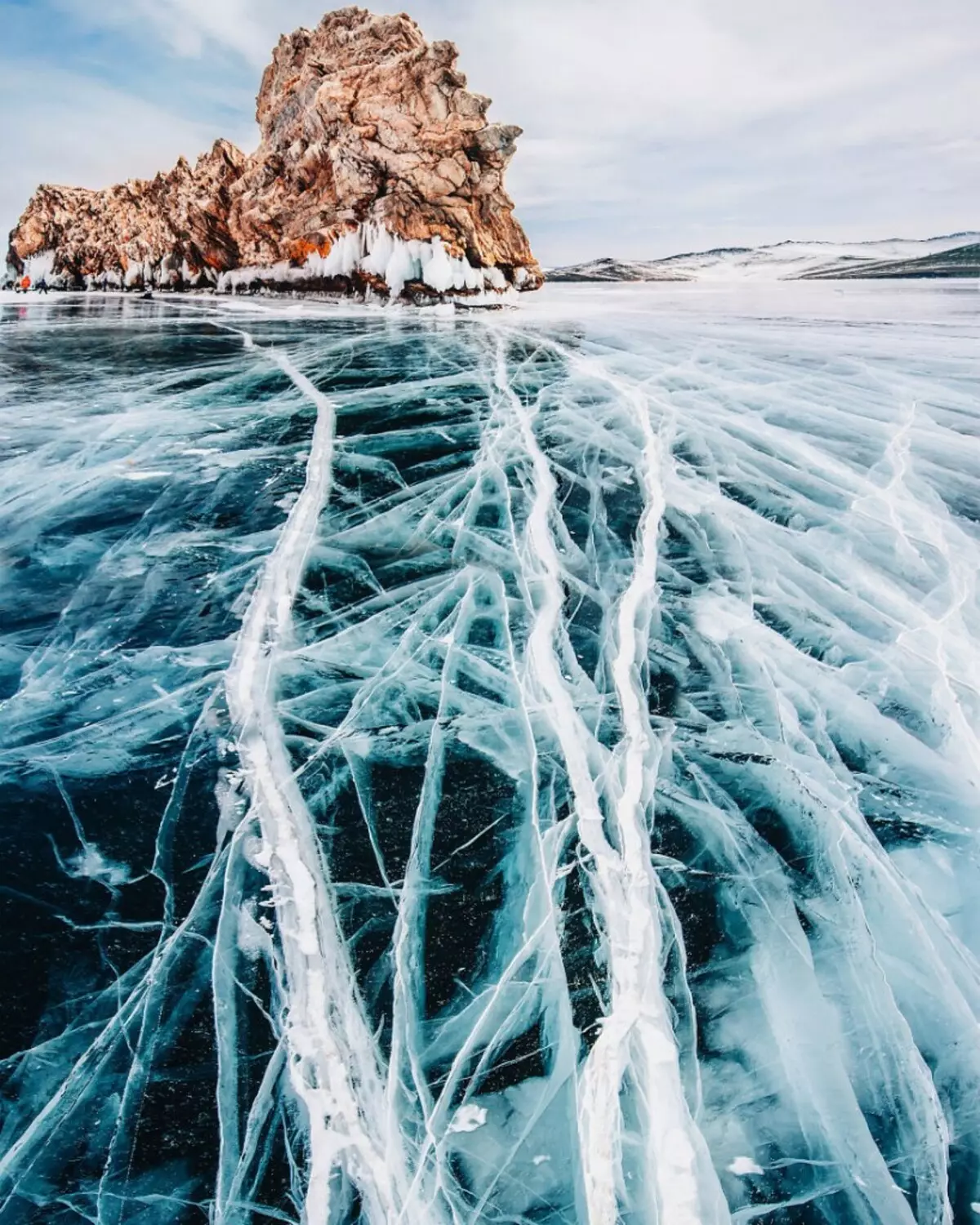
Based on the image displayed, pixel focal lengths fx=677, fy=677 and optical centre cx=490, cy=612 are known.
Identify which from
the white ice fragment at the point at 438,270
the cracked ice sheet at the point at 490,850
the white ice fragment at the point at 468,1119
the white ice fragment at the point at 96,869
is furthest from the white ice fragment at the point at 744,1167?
the white ice fragment at the point at 438,270

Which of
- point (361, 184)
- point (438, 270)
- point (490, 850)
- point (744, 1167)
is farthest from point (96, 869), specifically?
point (361, 184)

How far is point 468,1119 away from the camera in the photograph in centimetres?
136

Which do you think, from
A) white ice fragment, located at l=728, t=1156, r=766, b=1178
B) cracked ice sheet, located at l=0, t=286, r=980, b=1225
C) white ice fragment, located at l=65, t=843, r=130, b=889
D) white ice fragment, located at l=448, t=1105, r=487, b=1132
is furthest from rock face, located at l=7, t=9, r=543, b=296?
white ice fragment, located at l=728, t=1156, r=766, b=1178

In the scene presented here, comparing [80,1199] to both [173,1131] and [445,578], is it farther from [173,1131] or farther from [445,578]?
[445,578]

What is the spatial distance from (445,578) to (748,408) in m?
4.34

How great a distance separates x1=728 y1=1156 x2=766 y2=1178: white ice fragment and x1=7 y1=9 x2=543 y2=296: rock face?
70.9 feet

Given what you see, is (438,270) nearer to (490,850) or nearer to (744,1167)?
(490,850)

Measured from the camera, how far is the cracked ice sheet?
4.29ft

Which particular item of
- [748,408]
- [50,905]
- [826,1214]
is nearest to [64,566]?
[50,905]

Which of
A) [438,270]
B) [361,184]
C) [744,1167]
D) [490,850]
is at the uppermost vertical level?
[361,184]

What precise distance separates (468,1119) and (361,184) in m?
25.8

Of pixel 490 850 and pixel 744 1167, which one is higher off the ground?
pixel 490 850

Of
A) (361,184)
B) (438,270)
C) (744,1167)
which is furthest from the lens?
(361,184)

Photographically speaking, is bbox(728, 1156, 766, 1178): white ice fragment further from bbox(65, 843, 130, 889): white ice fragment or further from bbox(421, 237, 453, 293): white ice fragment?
bbox(421, 237, 453, 293): white ice fragment
